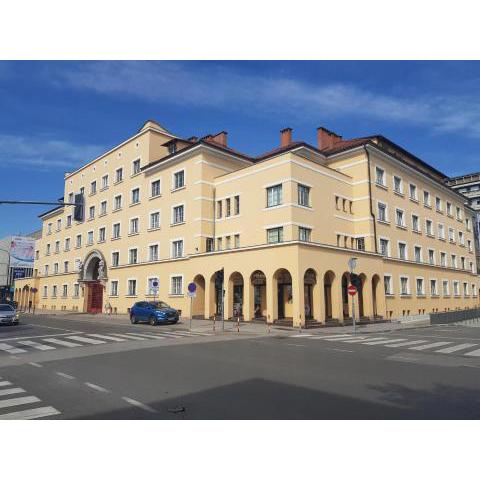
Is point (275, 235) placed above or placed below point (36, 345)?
above

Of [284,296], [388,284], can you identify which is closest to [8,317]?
[284,296]

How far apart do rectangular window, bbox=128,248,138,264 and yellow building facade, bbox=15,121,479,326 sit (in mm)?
186

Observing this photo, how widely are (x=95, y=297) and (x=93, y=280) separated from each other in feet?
6.46

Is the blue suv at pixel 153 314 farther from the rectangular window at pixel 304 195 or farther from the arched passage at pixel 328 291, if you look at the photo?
the rectangular window at pixel 304 195

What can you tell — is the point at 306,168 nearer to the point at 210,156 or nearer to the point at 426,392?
the point at 210,156

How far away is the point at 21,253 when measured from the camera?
269ft

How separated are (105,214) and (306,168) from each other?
86.3ft

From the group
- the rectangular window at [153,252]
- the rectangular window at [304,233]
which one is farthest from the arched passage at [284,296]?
the rectangular window at [153,252]

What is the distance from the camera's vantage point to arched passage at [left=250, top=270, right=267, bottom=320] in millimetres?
28250

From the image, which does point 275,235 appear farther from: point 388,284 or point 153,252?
point 153,252

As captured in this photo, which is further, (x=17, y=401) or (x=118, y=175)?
(x=118, y=175)

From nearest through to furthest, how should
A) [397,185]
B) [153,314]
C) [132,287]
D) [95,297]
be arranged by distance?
[153,314] < [397,185] < [132,287] < [95,297]

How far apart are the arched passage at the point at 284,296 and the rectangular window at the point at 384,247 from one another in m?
11.0

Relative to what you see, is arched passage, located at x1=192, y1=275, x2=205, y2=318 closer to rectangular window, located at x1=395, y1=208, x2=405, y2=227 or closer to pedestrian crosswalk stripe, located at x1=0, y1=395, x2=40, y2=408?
rectangular window, located at x1=395, y1=208, x2=405, y2=227
